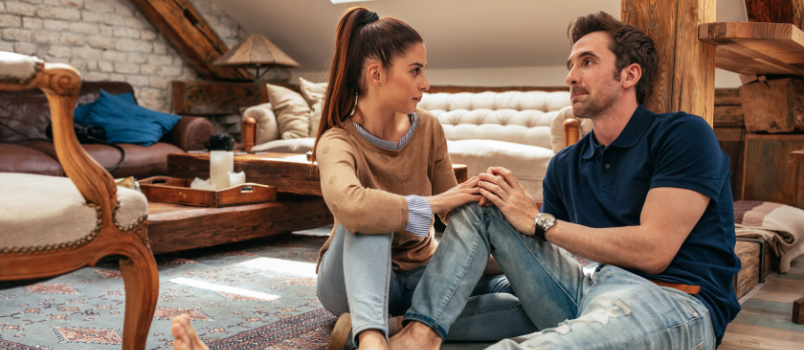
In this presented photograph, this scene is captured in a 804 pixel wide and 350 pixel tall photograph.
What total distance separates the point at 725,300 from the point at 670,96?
58 centimetres

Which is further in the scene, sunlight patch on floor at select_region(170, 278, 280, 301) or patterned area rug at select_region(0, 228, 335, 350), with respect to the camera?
sunlight patch on floor at select_region(170, 278, 280, 301)

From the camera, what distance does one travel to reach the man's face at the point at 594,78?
1572 mm

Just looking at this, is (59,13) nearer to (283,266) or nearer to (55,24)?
(55,24)

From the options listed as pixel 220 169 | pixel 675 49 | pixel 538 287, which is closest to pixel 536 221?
pixel 538 287

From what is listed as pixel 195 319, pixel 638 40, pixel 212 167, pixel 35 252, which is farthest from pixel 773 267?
pixel 35 252

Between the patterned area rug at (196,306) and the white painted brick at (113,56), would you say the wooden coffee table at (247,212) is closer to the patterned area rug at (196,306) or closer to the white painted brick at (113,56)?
the patterned area rug at (196,306)

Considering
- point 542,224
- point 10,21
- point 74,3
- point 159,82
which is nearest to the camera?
point 542,224

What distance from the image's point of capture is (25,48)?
5.16 metres

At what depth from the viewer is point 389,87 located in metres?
1.69

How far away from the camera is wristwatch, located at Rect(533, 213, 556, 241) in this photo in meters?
1.47

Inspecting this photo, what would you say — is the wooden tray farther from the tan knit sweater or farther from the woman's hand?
Result: the woman's hand

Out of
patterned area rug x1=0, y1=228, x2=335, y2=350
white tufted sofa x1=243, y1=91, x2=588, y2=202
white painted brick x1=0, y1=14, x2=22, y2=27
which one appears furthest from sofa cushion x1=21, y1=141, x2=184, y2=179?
patterned area rug x1=0, y1=228, x2=335, y2=350

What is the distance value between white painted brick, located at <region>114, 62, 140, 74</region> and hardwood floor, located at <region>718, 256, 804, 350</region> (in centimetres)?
521

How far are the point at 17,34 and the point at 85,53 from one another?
0.55 m
